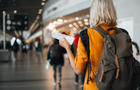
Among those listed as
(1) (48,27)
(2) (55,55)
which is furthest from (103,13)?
(1) (48,27)

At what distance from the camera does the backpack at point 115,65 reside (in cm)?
125

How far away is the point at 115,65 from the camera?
1254 millimetres

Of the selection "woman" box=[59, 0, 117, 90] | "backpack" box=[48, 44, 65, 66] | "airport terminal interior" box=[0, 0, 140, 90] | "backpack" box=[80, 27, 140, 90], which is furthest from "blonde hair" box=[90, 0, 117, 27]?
"backpack" box=[48, 44, 65, 66]

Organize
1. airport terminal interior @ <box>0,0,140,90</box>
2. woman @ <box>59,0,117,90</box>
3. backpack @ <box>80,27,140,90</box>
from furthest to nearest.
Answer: airport terminal interior @ <box>0,0,140,90</box> < woman @ <box>59,0,117,90</box> < backpack @ <box>80,27,140,90</box>

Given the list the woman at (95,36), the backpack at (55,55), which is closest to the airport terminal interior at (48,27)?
the backpack at (55,55)

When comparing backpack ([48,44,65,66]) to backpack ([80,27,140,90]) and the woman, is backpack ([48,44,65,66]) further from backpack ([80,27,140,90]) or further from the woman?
backpack ([80,27,140,90])

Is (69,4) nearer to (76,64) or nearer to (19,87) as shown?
(19,87)

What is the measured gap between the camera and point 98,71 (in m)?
1.31

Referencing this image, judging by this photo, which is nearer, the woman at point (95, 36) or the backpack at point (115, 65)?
the backpack at point (115, 65)

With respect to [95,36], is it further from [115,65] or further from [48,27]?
[48,27]

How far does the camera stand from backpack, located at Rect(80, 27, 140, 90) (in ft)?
4.11

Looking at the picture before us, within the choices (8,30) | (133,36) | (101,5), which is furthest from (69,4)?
(101,5)

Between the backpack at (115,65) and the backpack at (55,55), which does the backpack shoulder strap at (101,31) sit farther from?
the backpack at (55,55)

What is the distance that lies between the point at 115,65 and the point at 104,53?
0.12m
